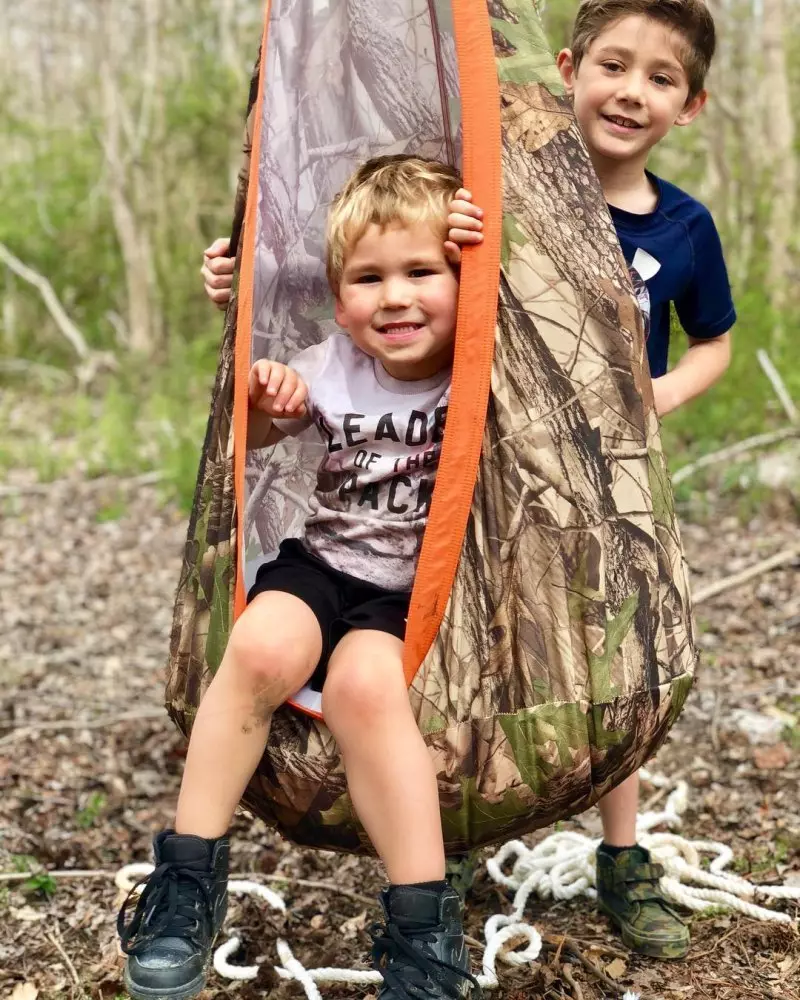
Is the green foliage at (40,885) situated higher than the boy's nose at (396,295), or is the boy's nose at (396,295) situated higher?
the boy's nose at (396,295)

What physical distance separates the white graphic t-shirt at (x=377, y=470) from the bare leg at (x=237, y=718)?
0.24 meters

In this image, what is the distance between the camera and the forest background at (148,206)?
7.03m

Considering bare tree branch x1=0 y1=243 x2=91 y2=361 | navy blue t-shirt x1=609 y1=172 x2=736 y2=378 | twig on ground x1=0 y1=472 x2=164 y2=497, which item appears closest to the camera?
navy blue t-shirt x1=609 y1=172 x2=736 y2=378

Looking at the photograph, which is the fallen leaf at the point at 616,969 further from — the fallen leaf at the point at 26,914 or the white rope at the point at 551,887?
the fallen leaf at the point at 26,914

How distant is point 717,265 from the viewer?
85.4 inches

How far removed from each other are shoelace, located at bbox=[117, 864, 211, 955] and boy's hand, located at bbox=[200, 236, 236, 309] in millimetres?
1113

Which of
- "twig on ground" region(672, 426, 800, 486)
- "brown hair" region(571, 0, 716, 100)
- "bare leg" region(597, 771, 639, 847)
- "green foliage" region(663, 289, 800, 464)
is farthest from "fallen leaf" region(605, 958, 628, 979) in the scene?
"green foliage" region(663, 289, 800, 464)

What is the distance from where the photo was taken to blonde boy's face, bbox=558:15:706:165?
1992 millimetres

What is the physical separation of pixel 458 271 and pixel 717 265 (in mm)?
619

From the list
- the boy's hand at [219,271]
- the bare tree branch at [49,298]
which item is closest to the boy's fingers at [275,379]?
the boy's hand at [219,271]

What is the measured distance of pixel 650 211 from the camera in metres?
2.13

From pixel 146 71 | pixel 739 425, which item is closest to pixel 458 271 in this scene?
pixel 739 425

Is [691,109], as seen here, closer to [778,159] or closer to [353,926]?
[353,926]

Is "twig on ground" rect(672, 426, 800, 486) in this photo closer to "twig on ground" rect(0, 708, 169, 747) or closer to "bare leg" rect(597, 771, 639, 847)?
"twig on ground" rect(0, 708, 169, 747)
